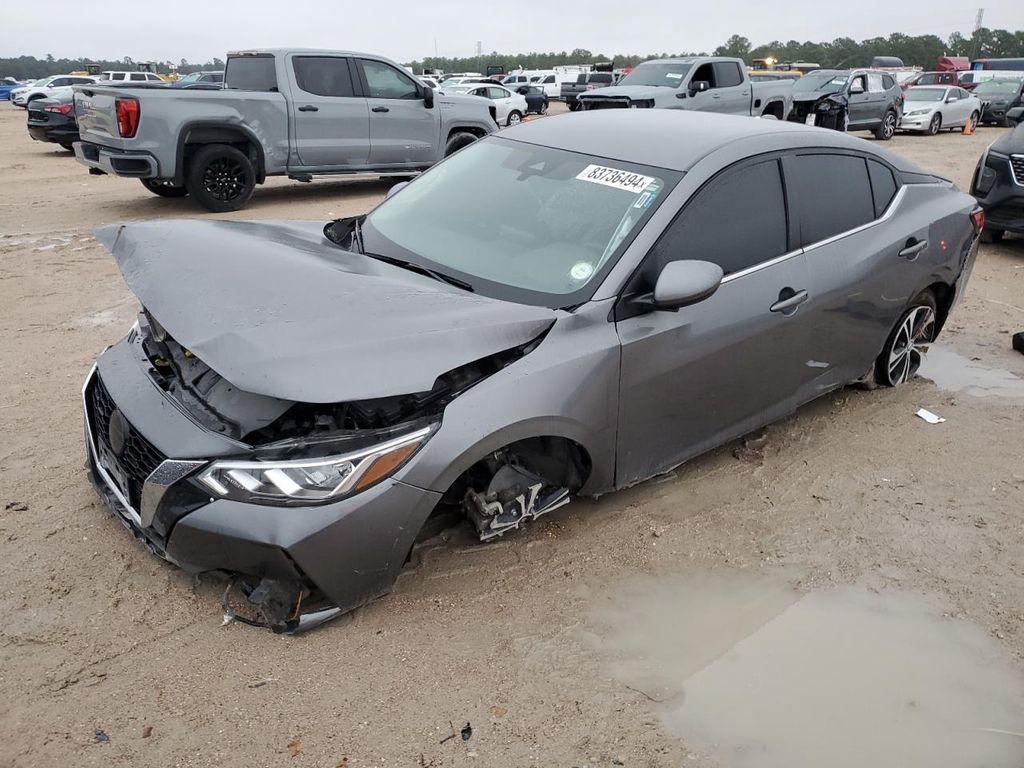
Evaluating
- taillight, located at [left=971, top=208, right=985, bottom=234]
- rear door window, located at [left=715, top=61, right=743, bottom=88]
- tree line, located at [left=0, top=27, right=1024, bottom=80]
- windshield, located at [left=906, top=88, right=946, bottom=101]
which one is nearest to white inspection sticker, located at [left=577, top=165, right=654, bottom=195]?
taillight, located at [left=971, top=208, right=985, bottom=234]

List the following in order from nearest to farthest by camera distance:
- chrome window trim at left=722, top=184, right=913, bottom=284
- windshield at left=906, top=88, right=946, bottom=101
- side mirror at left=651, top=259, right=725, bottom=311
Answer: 1. side mirror at left=651, top=259, right=725, bottom=311
2. chrome window trim at left=722, top=184, right=913, bottom=284
3. windshield at left=906, top=88, right=946, bottom=101

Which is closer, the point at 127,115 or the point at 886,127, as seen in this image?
the point at 127,115

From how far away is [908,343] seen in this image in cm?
509

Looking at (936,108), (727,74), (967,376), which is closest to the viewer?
(967,376)

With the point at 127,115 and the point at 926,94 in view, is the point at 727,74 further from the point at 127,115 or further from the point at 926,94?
the point at 127,115

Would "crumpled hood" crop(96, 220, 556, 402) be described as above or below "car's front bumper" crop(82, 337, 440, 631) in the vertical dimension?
above

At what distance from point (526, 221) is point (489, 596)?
160 cm

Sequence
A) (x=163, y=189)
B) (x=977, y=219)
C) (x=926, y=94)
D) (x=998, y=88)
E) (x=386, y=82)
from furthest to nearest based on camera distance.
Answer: (x=998, y=88) < (x=926, y=94) < (x=386, y=82) < (x=163, y=189) < (x=977, y=219)

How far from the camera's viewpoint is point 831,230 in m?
4.13

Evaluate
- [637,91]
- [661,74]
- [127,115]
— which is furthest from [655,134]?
[661,74]

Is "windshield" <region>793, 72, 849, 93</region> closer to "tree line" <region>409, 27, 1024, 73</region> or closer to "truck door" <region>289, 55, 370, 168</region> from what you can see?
"truck door" <region>289, 55, 370, 168</region>

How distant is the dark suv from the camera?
62.3ft

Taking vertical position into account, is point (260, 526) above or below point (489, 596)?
above

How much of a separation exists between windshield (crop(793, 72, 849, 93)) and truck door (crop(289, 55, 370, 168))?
13.2 m
